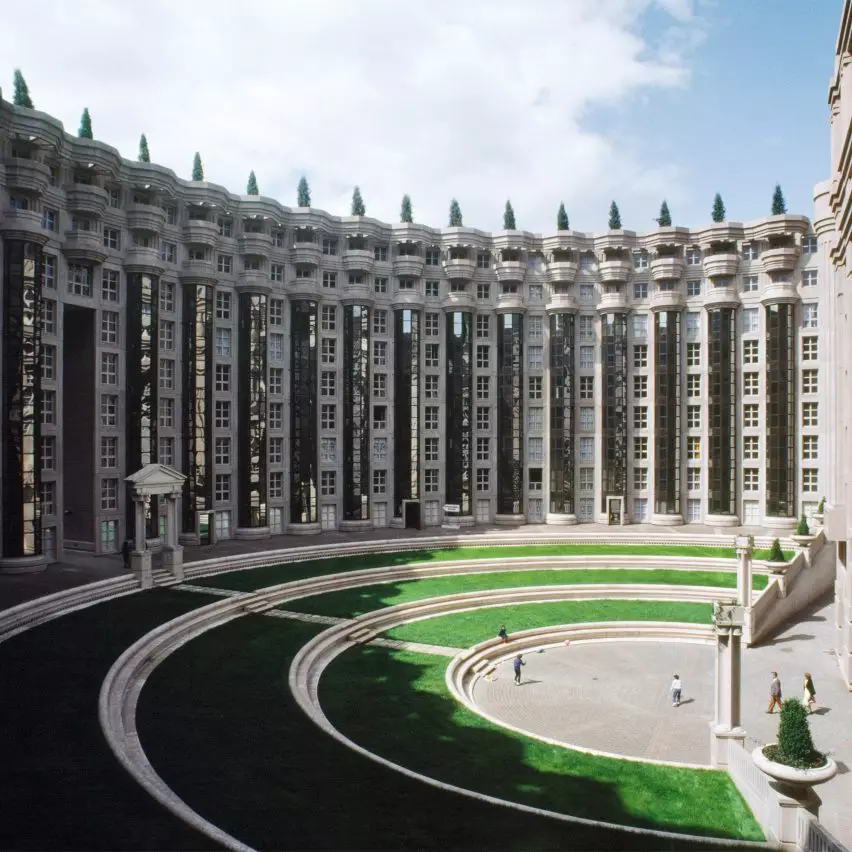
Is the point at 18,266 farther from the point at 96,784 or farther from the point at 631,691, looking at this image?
the point at 631,691

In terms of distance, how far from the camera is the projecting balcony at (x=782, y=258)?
213 feet

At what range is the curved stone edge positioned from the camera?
33.2 m

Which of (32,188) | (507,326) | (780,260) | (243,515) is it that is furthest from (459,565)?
(780,260)

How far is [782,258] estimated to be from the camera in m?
64.8

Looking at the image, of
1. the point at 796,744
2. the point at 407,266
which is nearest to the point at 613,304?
→ the point at 407,266

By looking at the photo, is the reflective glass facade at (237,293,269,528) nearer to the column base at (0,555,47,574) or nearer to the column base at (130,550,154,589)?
the column base at (130,550,154,589)

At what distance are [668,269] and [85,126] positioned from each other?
5191 cm

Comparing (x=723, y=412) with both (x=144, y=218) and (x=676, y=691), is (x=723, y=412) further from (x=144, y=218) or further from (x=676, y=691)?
(x=144, y=218)

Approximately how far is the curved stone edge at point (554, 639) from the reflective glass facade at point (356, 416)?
94.7 feet

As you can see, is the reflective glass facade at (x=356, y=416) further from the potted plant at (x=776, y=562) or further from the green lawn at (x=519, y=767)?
the potted plant at (x=776, y=562)

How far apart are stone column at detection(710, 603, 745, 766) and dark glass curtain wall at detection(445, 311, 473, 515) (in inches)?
1741

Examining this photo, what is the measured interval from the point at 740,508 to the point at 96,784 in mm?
63444

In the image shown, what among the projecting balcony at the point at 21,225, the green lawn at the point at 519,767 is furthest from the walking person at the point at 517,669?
the projecting balcony at the point at 21,225

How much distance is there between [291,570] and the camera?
48.3m
